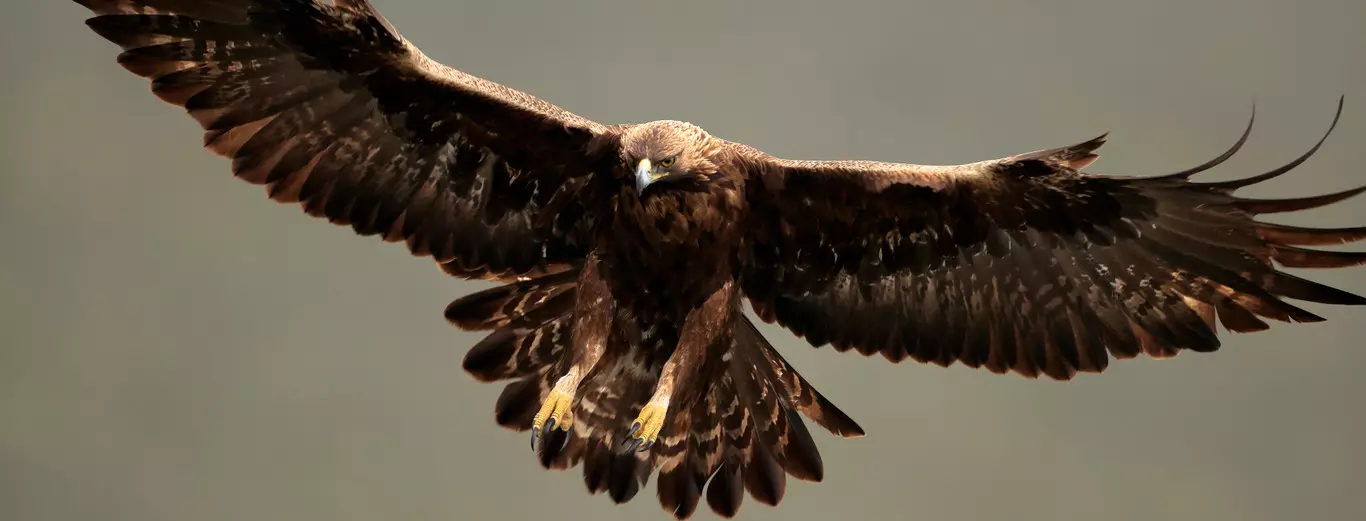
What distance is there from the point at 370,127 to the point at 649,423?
4.48 feet

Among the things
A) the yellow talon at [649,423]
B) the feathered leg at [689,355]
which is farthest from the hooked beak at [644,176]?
the yellow talon at [649,423]

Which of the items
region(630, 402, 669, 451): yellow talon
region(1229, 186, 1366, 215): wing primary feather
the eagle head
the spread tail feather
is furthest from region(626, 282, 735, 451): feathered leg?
region(1229, 186, 1366, 215): wing primary feather

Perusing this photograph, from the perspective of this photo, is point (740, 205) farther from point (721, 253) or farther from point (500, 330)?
point (500, 330)

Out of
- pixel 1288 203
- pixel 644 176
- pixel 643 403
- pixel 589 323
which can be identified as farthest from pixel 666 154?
pixel 1288 203

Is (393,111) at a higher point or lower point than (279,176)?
higher

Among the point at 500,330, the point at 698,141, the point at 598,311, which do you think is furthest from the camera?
the point at 500,330

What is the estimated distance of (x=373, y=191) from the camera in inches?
186

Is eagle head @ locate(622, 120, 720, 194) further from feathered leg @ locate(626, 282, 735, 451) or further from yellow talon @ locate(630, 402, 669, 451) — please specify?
yellow talon @ locate(630, 402, 669, 451)

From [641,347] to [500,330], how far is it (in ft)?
1.70

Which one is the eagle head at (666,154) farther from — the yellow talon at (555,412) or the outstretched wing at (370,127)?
the yellow talon at (555,412)

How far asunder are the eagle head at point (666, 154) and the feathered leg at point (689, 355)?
487 mm

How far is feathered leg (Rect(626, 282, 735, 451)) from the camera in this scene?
4.40 m

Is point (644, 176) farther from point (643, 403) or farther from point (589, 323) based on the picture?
point (643, 403)

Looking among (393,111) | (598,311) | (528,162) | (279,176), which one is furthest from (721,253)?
(279,176)
